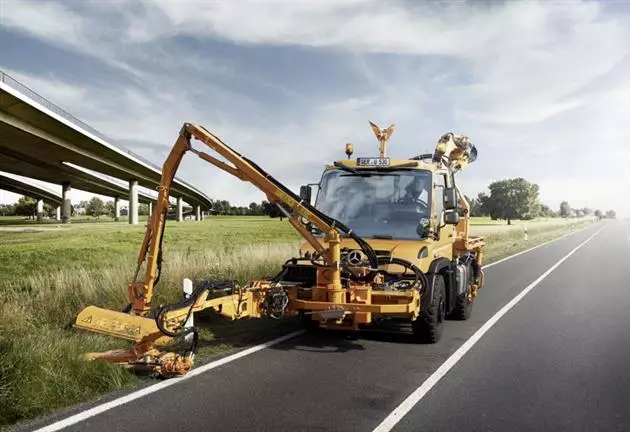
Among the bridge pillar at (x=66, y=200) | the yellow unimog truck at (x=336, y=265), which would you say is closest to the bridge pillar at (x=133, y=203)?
the bridge pillar at (x=66, y=200)

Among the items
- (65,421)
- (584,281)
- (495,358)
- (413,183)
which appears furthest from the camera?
(584,281)

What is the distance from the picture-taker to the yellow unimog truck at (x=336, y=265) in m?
5.81

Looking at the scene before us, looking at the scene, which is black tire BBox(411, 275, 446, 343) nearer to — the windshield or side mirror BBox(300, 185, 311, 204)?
the windshield

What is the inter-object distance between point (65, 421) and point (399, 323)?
5600mm

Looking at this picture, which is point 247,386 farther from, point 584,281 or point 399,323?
point 584,281

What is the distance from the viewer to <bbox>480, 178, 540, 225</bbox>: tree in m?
123

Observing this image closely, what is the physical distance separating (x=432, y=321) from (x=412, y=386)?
188 centimetres

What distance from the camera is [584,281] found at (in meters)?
15.3

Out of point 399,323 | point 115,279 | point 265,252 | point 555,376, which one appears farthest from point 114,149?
point 555,376

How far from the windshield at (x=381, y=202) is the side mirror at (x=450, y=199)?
258 millimetres

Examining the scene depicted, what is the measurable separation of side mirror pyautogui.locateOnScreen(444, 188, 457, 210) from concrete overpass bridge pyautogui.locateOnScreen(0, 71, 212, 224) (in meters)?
20.1

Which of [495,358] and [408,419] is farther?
[495,358]

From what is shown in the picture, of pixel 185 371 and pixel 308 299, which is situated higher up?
pixel 308 299

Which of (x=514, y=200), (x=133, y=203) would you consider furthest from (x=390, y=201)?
(x=514, y=200)
